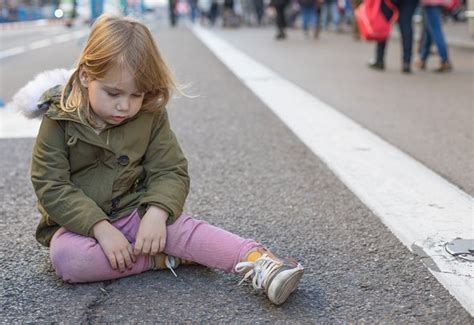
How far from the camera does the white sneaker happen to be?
2.08 metres

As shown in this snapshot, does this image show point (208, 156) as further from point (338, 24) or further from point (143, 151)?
point (338, 24)

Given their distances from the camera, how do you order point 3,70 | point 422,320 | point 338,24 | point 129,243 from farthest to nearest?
point 338,24
point 3,70
point 129,243
point 422,320

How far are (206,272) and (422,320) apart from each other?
707 mm

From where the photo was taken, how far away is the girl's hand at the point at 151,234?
7.55 ft

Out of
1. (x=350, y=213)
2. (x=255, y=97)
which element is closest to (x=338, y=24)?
(x=255, y=97)

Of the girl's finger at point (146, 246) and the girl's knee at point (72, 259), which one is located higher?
the girl's finger at point (146, 246)

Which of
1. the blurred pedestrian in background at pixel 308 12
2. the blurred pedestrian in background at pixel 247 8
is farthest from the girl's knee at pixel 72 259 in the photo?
the blurred pedestrian in background at pixel 247 8

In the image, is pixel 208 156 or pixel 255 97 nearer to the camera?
pixel 208 156

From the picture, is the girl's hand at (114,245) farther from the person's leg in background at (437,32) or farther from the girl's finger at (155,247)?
the person's leg in background at (437,32)

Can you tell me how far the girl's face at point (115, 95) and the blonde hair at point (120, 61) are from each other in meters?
0.02

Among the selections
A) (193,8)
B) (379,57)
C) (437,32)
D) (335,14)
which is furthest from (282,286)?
(193,8)

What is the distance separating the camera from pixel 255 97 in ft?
21.1

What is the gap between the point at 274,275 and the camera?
211 cm

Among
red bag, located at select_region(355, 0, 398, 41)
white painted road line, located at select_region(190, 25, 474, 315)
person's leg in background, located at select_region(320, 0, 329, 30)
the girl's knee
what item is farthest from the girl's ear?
person's leg in background, located at select_region(320, 0, 329, 30)
